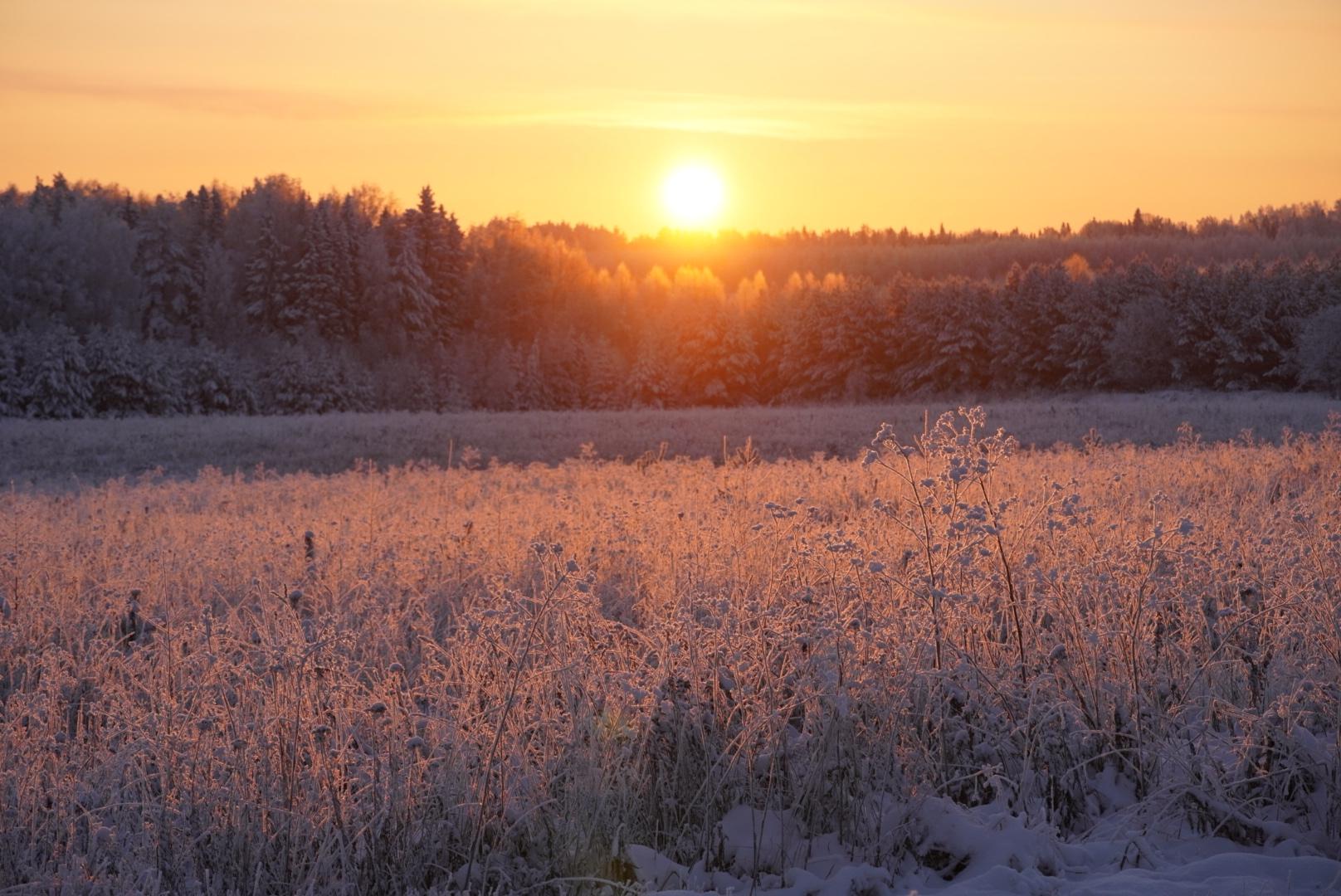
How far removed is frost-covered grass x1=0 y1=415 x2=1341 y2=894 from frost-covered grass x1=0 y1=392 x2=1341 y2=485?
15.6 m

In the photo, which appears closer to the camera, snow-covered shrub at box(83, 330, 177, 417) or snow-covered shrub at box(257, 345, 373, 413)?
snow-covered shrub at box(83, 330, 177, 417)

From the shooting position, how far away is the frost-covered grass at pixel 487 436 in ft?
83.5

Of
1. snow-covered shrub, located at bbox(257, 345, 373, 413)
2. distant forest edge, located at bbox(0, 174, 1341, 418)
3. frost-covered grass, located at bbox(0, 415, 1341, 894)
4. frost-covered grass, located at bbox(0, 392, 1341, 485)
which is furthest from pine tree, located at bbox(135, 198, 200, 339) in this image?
frost-covered grass, located at bbox(0, 415, 1341, 894)

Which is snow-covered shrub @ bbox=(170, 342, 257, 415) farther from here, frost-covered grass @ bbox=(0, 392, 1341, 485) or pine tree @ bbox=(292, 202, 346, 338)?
frost-covered grass @ bbox=(0, 392, 1341, 485)

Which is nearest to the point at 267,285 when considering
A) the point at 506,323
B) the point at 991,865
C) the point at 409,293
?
the point at 409,293

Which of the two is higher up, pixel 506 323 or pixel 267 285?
pixel 267 285

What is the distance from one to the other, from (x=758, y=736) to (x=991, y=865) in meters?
1.04

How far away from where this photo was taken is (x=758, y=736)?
467 cm

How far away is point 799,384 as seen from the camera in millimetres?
62656

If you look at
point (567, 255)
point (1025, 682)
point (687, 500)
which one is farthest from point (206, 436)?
point (567, 255)

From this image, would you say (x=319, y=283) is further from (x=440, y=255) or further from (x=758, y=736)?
(x=758, y=736)

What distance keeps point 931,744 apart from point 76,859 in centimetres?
331

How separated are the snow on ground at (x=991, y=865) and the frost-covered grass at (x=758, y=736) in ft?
0.04

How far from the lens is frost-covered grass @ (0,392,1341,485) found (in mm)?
25438
